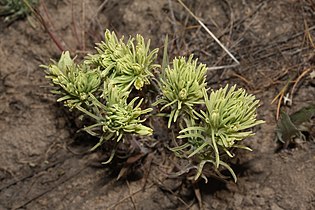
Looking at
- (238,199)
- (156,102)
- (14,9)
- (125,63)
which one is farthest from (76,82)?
(14,9)

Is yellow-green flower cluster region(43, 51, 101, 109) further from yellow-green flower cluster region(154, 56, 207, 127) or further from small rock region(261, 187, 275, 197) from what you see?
small rock region(261, 187, 275, 197)

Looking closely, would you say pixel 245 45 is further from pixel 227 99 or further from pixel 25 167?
pixel 25 167

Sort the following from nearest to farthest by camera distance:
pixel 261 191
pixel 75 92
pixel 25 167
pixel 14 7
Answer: pixel 75 92
pixel 261 191
pixel 25 167
pixel 14 7

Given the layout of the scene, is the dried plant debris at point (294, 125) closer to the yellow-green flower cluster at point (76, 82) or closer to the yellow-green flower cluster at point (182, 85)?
the yellow-green flower cluster at point (182, 85)

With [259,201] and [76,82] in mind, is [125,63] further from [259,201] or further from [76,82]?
[259,201]

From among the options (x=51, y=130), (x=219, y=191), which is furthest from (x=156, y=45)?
(x=219, y=191)

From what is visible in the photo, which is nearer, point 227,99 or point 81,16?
point 227,99
